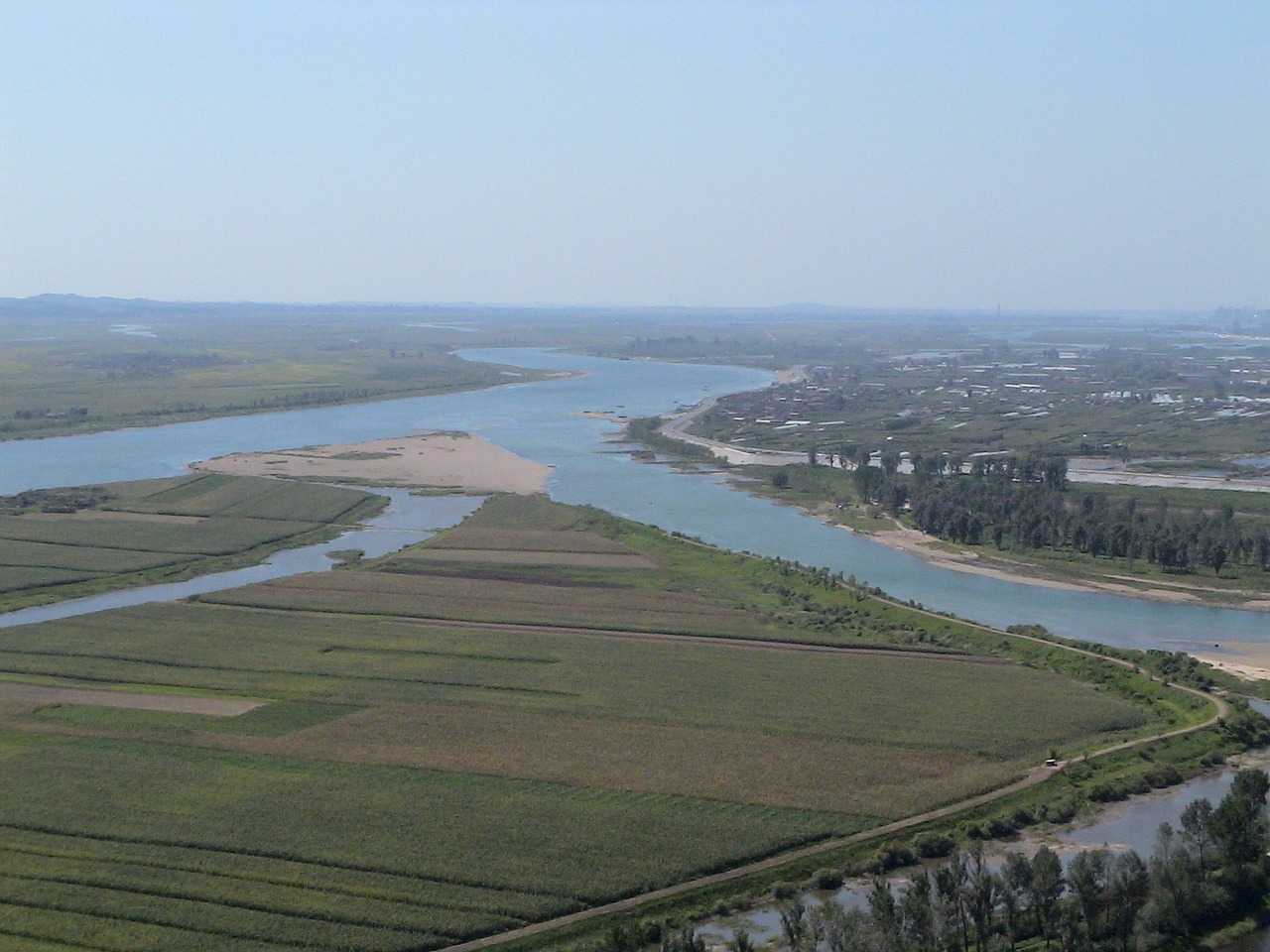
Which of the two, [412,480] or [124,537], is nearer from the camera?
[124,537]

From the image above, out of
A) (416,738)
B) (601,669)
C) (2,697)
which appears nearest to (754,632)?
(601,669)

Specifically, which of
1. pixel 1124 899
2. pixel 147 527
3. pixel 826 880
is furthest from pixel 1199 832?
pixel 147 527

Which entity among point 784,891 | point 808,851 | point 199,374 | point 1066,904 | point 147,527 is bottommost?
point 784,891

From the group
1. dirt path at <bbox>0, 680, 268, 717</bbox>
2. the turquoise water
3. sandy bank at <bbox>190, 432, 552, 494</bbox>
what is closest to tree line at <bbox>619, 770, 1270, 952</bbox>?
dirt path at <bbox>0, 680, 268, 717</bbox>

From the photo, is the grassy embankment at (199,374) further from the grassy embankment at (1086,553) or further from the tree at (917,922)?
the tree at (917,922)

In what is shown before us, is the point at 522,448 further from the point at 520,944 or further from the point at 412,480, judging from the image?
the point at 520,944

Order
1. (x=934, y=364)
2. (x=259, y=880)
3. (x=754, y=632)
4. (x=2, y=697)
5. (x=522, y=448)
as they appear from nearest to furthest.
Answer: (x=259, y=880), (x=2, y=697), (x=754, y=632), (x=522, y=448), (x=934, y=364)

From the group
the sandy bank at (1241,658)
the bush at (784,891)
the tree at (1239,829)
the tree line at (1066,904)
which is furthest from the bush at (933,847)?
the sandy bank at (1241,658)

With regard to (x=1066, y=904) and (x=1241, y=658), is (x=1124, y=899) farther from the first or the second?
(x=1241, y=658)
